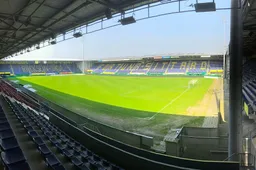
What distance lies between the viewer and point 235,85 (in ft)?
16.4

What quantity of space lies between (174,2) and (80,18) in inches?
201

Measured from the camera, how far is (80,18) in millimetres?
9766

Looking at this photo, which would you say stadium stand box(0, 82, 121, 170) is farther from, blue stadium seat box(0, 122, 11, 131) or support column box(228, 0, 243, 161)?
support column box(228, 0, 243, 161)

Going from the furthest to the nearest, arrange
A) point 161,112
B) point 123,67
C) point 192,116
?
point 123,67, point 161,112, point 192,116

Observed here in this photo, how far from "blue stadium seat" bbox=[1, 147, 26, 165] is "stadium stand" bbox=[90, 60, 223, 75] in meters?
43.8

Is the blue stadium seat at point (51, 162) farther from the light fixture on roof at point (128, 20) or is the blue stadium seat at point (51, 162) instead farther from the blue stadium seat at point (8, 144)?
the light fixture on roof at point (128, 20)

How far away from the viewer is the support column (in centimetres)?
488

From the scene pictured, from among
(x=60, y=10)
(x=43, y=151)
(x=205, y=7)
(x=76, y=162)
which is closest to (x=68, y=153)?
(x=76, y=162)

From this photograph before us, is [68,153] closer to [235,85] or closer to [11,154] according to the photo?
[11,154]

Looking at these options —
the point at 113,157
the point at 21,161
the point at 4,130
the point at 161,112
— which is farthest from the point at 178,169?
the point at 161,112

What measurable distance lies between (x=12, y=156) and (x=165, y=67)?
162 feet

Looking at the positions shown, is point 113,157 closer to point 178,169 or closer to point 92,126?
point 178,169

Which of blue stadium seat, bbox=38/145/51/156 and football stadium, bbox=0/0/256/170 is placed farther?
football stadium, bbox=0/0/256/170

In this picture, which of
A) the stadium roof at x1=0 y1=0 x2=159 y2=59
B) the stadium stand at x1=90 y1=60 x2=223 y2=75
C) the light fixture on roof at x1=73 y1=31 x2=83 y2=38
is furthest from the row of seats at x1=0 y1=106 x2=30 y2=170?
the stadium stand at x1=90 y1=60 x2=223 y2=75
